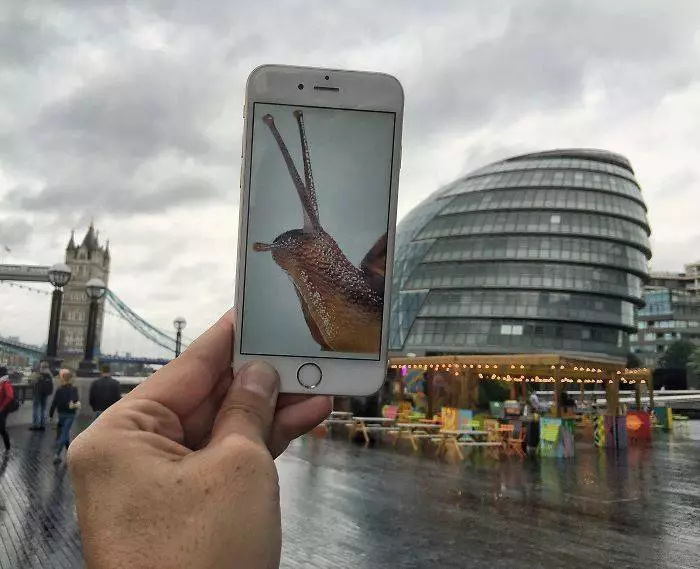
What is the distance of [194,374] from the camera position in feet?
6.14

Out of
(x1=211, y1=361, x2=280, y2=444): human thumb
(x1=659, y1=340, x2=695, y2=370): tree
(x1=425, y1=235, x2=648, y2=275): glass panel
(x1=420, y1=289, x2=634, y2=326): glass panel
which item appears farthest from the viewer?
(x1=659, y1=340, x2=695, y2=370): tree

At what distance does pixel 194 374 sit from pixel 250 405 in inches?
8.6

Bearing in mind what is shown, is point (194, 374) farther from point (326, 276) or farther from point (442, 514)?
point (442, 514)

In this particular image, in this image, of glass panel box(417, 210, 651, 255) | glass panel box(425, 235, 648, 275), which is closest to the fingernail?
glass panel box(425, 235, 648, 275)

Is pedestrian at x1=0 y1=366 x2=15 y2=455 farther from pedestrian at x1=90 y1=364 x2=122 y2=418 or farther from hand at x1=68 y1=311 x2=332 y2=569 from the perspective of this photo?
hand at x1=68 y1=311 x2=332 y2=569

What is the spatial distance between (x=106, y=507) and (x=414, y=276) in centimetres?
7174

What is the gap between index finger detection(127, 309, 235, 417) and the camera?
176 cm

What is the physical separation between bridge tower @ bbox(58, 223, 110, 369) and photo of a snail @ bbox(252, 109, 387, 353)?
378ft

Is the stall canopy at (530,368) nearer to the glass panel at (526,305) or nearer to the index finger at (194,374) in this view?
the index finger at (194,374)

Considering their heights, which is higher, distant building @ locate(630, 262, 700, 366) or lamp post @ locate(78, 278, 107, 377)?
distant building @ locate(630, 262, 700, 366)

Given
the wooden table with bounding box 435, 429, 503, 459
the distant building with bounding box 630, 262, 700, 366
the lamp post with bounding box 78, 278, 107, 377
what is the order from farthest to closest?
the distant building with bounding box 630, 262, 700, 366
the lamp post with bounding box 78, 278, 107, 377
the wooden table with bounding box 435, 429, 503, 459

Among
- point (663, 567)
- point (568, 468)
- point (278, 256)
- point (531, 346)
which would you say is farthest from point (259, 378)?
point (531, 346)

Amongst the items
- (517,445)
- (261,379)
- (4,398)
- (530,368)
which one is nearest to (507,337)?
(530,368)

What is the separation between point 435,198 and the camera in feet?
268
